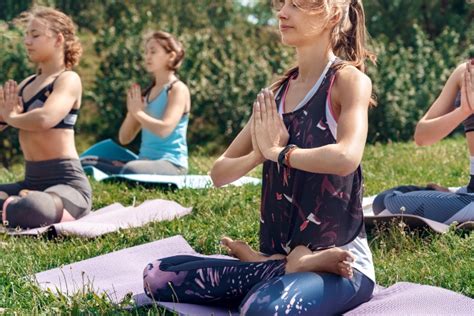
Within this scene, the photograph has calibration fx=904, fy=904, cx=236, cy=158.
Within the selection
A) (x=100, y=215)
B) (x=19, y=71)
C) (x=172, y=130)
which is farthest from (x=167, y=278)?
(x=19, y=71)

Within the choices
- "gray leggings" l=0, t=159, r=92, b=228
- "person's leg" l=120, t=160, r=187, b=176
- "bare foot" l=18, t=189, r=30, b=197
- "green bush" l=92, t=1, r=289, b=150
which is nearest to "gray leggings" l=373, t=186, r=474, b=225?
"gray leggings" l=0, t=159, r=92, b=228

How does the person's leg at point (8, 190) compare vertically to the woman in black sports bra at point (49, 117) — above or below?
below

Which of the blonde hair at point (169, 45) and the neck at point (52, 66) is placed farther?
the blonde hair at point (169, 45)

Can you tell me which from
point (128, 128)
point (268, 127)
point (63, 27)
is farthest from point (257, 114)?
point (128, 128)

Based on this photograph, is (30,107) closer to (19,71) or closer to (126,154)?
(126,154)

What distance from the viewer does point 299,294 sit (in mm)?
3508

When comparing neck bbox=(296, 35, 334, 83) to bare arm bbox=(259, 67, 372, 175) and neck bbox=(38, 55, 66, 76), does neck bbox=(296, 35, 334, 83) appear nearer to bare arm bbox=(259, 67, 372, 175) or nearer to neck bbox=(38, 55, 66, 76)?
bare arm bbox=(259, 67, 372, 175)

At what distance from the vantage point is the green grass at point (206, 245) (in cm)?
411

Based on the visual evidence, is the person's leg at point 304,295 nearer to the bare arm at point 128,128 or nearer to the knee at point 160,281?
the knee at point 160,281

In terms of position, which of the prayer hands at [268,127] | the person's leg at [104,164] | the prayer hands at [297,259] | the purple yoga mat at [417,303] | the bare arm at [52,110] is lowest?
the person's leg at [104,164]

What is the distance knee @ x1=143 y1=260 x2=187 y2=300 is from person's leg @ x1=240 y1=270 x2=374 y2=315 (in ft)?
1.48

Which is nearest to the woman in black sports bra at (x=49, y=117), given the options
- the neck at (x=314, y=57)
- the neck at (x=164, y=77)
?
the neck at (x=164, y=77)

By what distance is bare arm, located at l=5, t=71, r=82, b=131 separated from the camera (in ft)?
21.3

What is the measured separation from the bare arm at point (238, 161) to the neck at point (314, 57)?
0.35m
